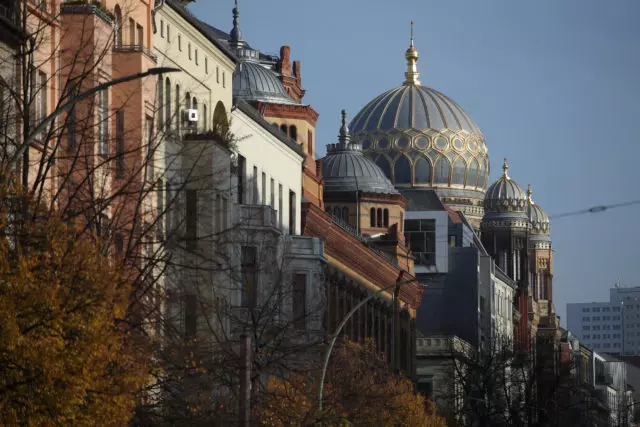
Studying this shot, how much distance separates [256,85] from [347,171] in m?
29.6

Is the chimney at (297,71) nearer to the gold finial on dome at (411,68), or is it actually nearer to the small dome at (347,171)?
the small dome at (347,171)

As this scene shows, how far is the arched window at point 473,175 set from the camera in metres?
185

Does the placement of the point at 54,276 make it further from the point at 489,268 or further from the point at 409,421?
the point at 489,268

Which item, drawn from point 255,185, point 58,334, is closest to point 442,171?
point 255,185

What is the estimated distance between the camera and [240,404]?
125ft

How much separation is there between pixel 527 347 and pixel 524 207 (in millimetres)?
57641

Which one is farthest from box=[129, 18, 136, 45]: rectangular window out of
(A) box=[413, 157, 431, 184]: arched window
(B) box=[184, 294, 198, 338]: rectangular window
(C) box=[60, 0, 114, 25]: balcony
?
(A) box=[413, 157, 431, 184]: arched window

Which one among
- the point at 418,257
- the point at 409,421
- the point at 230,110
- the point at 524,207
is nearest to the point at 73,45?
the point at 230,110

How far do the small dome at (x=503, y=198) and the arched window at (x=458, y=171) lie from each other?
9.31 feet

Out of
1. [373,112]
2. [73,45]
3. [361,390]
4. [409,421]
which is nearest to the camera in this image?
[73,45]

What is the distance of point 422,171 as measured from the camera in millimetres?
179125

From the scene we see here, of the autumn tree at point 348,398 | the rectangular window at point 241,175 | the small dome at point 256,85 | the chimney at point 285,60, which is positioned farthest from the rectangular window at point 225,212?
the chimney at point 285,60

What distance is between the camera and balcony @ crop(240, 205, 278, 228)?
5997 cm

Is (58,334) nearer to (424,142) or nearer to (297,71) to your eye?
(297,71)
